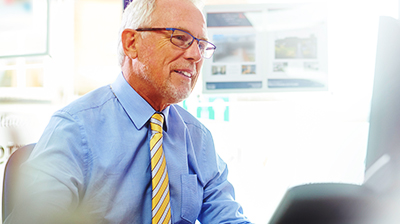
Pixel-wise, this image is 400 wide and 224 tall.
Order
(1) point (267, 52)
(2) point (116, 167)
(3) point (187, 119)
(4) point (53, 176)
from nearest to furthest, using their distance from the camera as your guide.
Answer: (4) point (53, 176)
(2) point (116, 167)
(3) point (187, 119)
(1) point (267, 52)

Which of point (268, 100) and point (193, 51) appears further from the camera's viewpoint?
point (268, 100)

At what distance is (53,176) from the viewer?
710 mm

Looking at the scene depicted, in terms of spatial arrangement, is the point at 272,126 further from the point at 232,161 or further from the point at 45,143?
the point at 45,143

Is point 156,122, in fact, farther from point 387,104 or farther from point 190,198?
point 387,104

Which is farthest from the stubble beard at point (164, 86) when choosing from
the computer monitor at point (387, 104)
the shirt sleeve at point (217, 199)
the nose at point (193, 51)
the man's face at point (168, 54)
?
the computer monitor at point (387, 104)

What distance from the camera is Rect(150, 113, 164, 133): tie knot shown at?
953mm

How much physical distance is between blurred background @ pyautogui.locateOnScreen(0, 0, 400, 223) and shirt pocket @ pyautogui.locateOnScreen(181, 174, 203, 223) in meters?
0.73

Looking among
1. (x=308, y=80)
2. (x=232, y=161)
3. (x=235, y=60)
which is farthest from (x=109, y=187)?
(x=308, y=80)

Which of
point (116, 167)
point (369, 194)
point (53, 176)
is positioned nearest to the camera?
point (369, 194)

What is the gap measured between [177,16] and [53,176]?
582 mm

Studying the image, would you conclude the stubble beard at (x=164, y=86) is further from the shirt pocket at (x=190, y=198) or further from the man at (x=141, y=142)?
the shirt pocket at (x=190, y=198)

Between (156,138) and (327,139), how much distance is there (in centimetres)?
115

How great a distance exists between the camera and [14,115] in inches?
61.7

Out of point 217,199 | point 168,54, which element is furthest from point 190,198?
point 168,54
